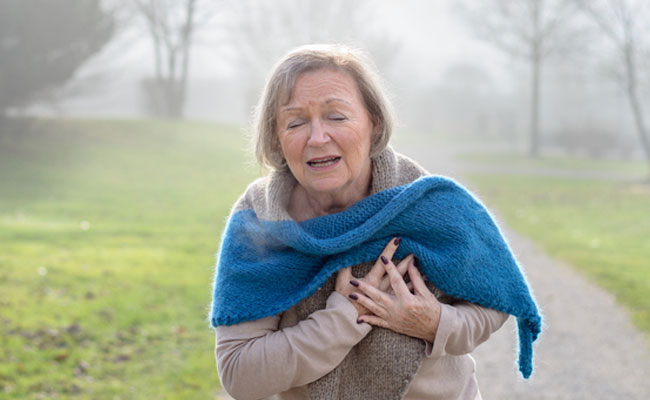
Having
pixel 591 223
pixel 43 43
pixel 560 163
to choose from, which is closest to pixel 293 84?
pixel 591 223

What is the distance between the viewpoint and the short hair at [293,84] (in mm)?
1885

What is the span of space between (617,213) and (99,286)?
11.1 metres

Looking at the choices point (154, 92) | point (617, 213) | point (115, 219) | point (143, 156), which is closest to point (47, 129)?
point (143, 156)

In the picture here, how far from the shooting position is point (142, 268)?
7.22m

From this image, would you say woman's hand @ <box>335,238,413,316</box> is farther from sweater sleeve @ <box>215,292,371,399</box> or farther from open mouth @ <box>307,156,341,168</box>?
open mouth @ <box>307,156,341,168</box>

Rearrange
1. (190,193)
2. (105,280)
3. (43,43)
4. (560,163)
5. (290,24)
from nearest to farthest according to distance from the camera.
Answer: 1. (105,280)
2. (190,193)
3. (43,43)
4. (560,163)
5. (290,24)

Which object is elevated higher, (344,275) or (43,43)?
(344,275)

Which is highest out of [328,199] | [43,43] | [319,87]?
[319,87]

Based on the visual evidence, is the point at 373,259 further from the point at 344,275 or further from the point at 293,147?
the point at 293,147

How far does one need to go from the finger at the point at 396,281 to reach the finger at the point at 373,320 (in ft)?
0.30

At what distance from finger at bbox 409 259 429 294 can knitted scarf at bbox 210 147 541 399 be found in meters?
0.03

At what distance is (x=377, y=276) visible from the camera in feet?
6.17

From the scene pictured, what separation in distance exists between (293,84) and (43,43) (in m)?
17.4

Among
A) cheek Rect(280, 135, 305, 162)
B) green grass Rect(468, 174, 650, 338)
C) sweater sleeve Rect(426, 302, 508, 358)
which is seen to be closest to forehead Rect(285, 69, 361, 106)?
cheek Rect(280, 135, 305, 162)
